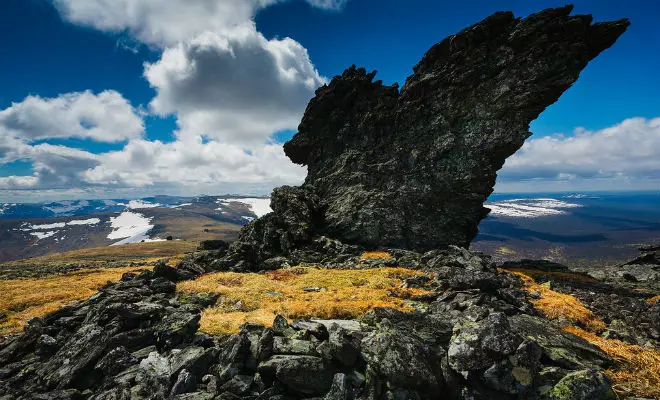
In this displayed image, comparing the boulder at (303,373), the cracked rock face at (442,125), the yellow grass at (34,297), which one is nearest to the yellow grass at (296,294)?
the boulder at (303,373)

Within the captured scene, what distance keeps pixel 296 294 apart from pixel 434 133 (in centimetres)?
3923

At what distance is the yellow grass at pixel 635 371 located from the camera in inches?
549

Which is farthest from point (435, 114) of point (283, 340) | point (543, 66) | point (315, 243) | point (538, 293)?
point (283, 340)

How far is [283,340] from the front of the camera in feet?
52.2

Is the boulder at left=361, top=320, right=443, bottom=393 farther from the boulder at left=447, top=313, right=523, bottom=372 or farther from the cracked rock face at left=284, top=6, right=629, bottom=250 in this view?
the cracked rock face at left=284, top=6, right=629, bottom=250

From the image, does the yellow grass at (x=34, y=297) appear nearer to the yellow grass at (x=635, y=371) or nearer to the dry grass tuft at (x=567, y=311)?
the yellow grass at (x=635, y=371)

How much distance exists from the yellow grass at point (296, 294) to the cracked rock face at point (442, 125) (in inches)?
731

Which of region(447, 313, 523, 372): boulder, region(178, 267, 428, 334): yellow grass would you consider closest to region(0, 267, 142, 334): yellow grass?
region(178, 267, 428, 334): yellow grass

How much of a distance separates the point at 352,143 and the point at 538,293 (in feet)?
144

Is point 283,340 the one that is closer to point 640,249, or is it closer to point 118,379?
point 118,379

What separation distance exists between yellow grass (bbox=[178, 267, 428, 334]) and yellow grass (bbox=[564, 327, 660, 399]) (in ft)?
41.1

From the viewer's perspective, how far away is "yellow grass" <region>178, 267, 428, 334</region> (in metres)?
23.4

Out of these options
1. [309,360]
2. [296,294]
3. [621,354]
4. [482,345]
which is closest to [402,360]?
[482,345]

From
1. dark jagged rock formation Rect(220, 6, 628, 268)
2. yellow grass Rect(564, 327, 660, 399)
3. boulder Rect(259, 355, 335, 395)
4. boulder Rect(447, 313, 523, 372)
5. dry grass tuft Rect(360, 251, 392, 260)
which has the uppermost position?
dark jagged rock formation Rect(220, 6, 628, 268)
